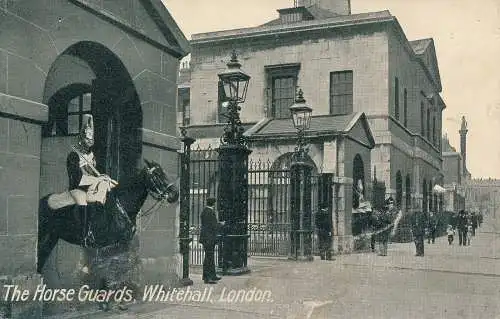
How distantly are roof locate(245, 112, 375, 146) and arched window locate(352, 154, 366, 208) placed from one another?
1311mm

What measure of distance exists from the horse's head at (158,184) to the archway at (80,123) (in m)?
0.55

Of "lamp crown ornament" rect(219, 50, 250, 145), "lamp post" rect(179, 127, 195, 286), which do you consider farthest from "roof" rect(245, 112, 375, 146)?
"lamp post" rect(179, 127, 195, 286)

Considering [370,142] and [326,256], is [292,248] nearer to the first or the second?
[326,256]

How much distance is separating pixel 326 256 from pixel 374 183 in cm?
774

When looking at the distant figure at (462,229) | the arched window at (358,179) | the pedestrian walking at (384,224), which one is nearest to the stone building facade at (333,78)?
the arched window at (358,179)

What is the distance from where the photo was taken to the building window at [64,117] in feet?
30.9

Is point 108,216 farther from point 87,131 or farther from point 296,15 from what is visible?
point 296,15

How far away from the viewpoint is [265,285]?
10.7 meters

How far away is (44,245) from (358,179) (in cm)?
1414

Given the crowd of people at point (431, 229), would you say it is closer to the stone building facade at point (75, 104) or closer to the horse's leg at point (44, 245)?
the stone building facade at point (75, 104)

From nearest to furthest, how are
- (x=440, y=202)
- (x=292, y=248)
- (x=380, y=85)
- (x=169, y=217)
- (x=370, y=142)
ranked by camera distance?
(x=169, y=217), (x=292, y=248), (x=370, y=142), (x=380, y=85), (x=440, y=202)

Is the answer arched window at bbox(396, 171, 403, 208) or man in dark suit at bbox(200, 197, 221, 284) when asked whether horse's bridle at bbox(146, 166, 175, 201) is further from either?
arched window at bbox(396, 171, 403, 208)

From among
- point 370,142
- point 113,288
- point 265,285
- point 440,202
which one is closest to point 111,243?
point 113,288

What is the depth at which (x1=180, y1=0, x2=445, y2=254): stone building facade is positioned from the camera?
1006 inches
